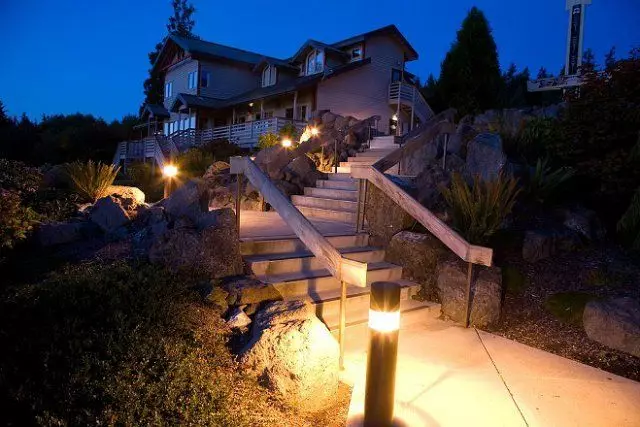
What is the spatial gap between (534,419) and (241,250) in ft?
11.4

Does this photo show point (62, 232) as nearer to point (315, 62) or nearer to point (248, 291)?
point (248, 291)

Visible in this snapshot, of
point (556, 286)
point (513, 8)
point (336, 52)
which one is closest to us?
point (556, 286)

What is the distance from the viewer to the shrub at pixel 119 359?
259cm

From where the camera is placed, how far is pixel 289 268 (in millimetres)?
5344

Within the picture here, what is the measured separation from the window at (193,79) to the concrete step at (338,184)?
→ 22.3 meters

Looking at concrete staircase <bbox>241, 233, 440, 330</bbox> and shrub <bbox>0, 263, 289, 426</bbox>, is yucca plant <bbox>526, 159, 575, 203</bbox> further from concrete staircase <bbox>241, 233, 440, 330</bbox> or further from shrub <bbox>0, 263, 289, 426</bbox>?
shrub <bbox>0, 263, 289, 426</bbox>

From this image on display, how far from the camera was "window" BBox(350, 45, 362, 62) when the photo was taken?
85.1 ft

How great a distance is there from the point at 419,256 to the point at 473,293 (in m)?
0.89

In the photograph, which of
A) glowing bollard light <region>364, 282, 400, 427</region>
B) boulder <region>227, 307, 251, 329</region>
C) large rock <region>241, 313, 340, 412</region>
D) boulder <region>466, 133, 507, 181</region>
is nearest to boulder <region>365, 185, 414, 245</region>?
boulder <region>466, 133, 507, 181</region>

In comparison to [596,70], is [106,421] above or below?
Answer: below

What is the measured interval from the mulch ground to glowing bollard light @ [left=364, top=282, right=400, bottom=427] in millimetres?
2727

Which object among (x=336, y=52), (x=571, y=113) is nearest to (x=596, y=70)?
(x=571, y=113)

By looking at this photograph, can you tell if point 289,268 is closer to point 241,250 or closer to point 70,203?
point 241,250

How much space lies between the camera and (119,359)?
2971mm
